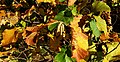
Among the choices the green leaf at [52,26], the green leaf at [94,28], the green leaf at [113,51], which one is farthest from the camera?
the green leaf at [113,51]

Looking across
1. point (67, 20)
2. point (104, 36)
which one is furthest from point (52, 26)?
point (104, 36)

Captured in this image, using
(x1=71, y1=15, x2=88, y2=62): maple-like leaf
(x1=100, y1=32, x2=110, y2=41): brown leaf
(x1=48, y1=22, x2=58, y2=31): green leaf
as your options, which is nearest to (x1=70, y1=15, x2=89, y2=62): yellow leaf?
(x1=71, y1=15, x2=88, y2=62): maple-like leaf

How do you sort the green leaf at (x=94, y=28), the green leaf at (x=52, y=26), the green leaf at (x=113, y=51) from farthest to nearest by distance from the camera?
1. the green leaf at (x=113, y=51)
2. the green leaf at (x=94, y=28)
3. the green leaf at (x=52, y=26)

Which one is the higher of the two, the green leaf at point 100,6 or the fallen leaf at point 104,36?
the green leaf at point 100,6

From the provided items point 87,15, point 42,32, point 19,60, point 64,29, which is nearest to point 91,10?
point 87,15

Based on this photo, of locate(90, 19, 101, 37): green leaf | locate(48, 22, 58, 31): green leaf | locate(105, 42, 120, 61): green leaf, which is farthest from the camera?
locate(105, 42, 120, 61): green leaf

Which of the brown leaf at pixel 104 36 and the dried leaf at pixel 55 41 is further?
the brown leaf at pixel 104 36

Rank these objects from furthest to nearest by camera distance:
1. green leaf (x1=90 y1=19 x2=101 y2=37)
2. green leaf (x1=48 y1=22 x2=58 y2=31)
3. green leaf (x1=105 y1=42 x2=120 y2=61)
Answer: green leaf (x1=105 y1=42 x2=120 y2=61), green leaf (x1=90 y1=19 x2=101 y2=37), green leaf (x1=48 y1=22 x2=58 y2=31)

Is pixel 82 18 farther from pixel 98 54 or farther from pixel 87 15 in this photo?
pixel 98 54

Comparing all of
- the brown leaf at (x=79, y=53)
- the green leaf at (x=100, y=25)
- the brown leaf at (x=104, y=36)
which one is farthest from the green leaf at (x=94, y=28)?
the brown leaf at (x=104, y=36)

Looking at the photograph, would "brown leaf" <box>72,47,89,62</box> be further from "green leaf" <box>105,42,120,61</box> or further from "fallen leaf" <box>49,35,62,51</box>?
"green leaf" <box>105,42,120,61</box>

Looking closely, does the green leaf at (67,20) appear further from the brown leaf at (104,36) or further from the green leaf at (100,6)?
the brown leaf at (104,36)
